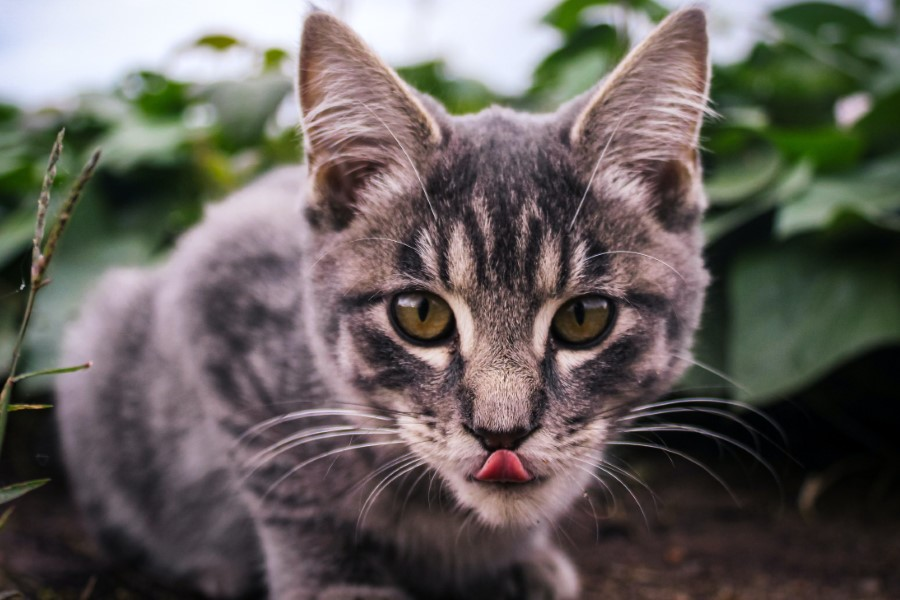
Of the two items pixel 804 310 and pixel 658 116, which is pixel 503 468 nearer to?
pixel 658 116

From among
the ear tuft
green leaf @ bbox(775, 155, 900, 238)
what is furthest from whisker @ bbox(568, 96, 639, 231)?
green leaf @ bbox(775, 155, 900, 238)

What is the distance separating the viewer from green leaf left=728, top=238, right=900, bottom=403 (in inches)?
81.9

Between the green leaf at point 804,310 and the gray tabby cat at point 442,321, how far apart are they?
64 cm

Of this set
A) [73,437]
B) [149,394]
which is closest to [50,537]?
[73,437]

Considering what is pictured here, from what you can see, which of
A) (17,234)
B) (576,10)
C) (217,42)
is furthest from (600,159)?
(17,234)

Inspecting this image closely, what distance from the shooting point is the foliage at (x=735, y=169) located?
7.16 ft

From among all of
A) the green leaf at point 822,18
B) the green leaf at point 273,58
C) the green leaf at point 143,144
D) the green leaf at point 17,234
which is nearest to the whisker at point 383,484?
the green leaf at point 143,144

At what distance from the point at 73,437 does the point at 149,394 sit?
0.31m

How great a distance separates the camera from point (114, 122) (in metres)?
3.14

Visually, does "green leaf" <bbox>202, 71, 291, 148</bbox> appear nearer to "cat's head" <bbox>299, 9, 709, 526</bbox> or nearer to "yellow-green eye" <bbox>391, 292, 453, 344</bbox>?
"cat's head" <bbox>299, 9, 709, 526</bbox>

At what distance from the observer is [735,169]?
262 cm

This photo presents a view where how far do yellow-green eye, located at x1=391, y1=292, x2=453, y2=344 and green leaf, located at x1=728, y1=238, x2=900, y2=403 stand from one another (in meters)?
1.00

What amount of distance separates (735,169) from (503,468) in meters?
1.73

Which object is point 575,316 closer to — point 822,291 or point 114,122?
→ point 822,291
